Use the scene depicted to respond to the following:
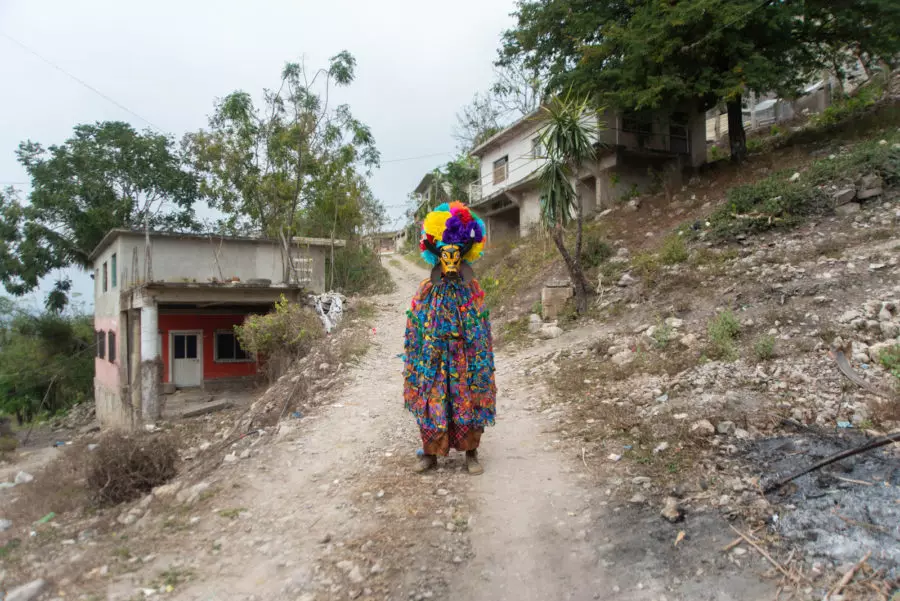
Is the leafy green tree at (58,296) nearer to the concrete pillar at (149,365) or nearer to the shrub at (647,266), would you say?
the concrete pillar at (149,365)

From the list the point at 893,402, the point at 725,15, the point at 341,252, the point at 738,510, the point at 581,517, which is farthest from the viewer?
the point at 341,252

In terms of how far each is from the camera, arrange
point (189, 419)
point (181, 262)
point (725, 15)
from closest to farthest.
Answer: point (725, 15), point (189, 419), point (181, 262)

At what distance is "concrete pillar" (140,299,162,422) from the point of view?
44.1 ft

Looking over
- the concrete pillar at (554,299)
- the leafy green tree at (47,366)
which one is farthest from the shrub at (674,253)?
the leafy green tree at (47,366)

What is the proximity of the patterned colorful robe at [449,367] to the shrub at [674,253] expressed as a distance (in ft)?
24.0

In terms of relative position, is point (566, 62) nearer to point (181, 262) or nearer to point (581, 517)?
point (181, 262)

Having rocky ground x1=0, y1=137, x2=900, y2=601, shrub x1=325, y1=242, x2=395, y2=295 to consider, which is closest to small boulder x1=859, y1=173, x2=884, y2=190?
rocky ground x1=0, y1=137, x2=900, y2=601

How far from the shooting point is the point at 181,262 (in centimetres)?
1599

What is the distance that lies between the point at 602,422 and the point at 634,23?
12436 mm

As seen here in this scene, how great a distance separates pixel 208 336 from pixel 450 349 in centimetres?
1569

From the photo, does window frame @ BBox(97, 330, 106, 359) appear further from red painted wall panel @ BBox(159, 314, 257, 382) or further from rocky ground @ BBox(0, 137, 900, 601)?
rocky ground @ BBox(0, 137, 900, 601)

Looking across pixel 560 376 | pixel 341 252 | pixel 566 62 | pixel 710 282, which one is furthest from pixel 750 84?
pixel 341 252

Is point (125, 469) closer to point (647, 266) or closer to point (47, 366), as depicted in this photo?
point (647, 266)

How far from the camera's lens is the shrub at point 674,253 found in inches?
410
